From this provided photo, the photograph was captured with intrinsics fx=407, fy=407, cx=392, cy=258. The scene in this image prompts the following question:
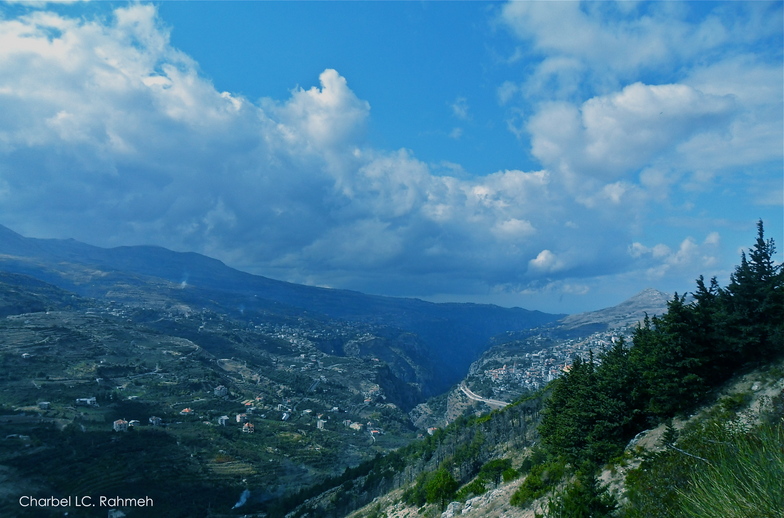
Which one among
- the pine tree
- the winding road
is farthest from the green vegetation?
the winding road

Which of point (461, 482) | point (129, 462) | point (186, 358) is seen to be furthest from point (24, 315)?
point (461, 482)

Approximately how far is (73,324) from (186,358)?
44250 millimetres

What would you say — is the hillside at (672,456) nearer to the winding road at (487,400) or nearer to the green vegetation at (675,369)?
the green vegetation at (675,369)

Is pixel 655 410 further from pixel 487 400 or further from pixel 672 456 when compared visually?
pixel 487 400

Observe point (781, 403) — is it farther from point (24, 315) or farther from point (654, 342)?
point (24, 315)

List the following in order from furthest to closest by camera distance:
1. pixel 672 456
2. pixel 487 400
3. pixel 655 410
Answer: pixel 487 400 → pixel 655 410 → pixel 672 456

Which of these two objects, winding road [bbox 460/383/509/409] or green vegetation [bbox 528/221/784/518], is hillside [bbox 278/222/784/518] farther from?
winding road [bbox 460/383/509/409]

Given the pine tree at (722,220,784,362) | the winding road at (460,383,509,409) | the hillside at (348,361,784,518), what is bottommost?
the winding road at (460,383,509,409)

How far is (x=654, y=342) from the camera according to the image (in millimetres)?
27172

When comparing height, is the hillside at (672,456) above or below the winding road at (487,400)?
above

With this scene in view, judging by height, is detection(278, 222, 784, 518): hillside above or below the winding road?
above

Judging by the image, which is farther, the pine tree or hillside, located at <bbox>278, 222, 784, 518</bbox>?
the pine tree

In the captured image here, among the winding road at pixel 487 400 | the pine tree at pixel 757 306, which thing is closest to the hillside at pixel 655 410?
the pine tree at pixel 757 306

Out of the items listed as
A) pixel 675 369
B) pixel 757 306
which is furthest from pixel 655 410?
pixel 757 306
